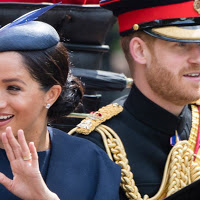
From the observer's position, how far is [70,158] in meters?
2.40

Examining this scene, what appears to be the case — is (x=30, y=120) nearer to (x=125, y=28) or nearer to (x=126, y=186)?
(x=126, y=186)

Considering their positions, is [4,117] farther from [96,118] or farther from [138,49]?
[138,49]

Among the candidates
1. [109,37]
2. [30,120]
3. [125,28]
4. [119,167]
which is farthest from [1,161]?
[109,37]

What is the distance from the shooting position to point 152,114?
277 centimetres

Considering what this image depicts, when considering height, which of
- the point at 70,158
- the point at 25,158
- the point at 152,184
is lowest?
the point at 152,184

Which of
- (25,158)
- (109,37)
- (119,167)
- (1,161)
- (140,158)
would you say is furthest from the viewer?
(109,37)

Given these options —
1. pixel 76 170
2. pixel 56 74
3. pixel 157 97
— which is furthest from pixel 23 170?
pixel 157 97

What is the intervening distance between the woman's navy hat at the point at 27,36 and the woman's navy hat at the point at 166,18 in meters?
0.47

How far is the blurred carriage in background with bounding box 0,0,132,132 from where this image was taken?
9.42 ft

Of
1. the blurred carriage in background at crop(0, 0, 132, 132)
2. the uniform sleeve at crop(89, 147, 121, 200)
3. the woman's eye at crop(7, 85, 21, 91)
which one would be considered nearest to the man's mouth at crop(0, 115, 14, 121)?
the woman's eye at crop(7, 85, 21, 91)

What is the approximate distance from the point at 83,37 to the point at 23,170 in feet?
3.76

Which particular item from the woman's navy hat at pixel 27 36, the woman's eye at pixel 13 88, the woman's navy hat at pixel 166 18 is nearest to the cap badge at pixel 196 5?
the woman's navy hat at pixel 166 18

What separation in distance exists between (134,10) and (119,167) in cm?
69

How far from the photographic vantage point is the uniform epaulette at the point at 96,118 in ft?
8.91
